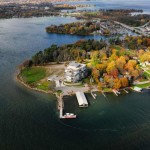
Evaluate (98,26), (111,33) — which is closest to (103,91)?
(111,33)

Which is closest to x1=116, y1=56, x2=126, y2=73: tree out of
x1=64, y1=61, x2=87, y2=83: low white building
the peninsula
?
the peninsula

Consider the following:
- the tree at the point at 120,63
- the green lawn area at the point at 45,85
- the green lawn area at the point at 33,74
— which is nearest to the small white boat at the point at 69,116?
the green lawn area at the point at 45,85

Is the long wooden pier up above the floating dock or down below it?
below

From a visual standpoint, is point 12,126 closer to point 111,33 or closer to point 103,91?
point 103,91

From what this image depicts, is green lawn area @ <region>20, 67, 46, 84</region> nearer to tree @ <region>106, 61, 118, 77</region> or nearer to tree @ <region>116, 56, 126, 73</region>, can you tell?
tree @ <region>106, 61, 118, 77</region>

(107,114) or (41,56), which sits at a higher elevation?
(41,56)
